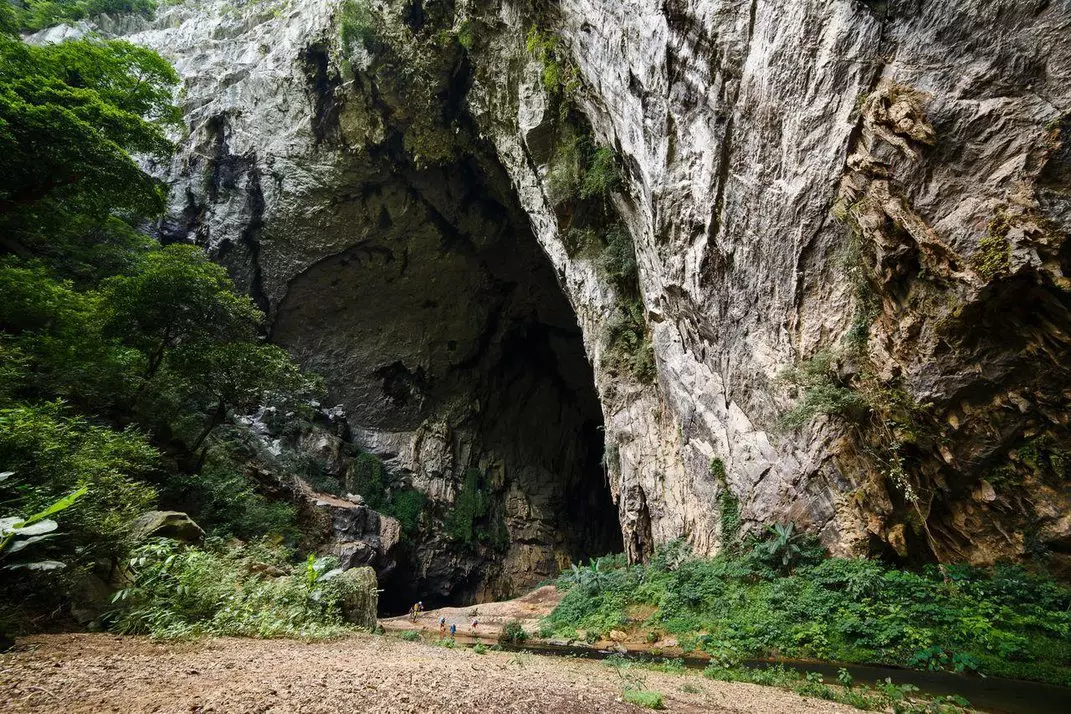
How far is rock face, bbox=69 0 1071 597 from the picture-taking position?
6246mm

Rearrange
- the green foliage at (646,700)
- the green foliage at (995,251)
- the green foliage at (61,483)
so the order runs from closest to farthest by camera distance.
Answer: the green foliage at (646,700), the green foliage at (61,483), the green foliage at (995,251)

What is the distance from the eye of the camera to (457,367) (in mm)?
26016

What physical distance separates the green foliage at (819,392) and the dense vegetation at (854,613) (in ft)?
7.87

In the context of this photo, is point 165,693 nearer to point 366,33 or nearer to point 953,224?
point 953,224

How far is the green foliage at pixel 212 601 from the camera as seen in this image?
4.50 meters

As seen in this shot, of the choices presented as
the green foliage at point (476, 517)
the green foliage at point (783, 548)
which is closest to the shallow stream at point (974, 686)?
the green foliage at point (783, 548)

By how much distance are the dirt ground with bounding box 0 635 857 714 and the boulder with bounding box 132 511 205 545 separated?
247 centimetres

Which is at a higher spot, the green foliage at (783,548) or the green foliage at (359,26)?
the green foliage at (359,26)

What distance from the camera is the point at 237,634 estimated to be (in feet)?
16.3

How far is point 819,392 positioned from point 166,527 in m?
10.3

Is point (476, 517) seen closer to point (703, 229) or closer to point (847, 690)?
point (703, 229)

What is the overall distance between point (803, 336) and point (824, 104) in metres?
3.87

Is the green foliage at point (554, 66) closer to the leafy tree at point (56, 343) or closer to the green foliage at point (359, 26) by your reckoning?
the green foliage at point (359, 26)

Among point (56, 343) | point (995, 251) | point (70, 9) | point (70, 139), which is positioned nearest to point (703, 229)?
point (995, 251)
